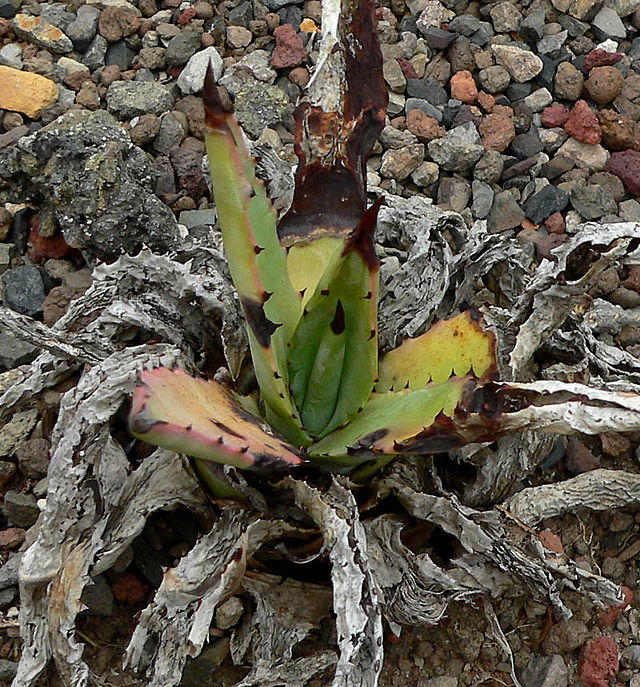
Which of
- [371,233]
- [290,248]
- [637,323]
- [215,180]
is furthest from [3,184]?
[637,323]

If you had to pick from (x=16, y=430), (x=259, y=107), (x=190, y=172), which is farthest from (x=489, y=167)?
(x=16, y=430)

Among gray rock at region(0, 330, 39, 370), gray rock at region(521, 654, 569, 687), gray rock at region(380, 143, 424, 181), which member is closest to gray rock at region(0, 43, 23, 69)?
gray rock at region(0, 330, 39, 370)

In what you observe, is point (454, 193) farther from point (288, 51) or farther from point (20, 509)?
point (20, 509)

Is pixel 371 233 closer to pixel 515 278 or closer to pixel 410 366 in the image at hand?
pixel 410 366

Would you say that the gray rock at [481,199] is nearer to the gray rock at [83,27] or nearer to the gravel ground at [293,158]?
the gravel ground at [293,158]

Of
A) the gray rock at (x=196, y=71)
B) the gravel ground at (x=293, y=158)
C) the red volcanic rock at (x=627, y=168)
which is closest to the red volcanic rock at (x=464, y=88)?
the gravel ground at (x=293, y=158)

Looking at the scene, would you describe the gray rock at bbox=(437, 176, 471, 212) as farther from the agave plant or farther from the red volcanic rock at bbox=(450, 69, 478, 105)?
the agave plant
